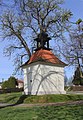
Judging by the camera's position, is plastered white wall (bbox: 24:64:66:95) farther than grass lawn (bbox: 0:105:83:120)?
Yes

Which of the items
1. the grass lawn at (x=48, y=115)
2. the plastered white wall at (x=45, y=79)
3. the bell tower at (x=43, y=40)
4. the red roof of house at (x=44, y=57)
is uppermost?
the bell tower at (x=43, y=40)

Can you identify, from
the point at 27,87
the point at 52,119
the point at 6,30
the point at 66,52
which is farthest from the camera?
the point at 66,52

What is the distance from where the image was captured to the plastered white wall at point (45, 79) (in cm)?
2961

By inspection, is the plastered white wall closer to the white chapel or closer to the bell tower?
the white chapel

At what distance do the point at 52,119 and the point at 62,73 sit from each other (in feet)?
69.3

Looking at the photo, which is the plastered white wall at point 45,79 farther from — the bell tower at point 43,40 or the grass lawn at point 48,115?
the grass lawn at point 48,115

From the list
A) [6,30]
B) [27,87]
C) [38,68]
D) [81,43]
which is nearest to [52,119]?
[38,68]

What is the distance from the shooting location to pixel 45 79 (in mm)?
29766

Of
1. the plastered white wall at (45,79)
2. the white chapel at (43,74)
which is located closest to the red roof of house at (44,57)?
the white chapel at (43,74)

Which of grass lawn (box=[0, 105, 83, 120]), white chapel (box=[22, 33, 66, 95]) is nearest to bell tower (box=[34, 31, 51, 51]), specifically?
white chapel (box=[22, 33, 66, 95])

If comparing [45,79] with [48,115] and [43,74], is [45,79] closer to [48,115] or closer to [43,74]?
[43,74]

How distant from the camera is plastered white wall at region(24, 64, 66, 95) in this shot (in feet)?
97.1

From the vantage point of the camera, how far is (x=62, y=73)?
104 feet

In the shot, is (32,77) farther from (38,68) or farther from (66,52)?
(66,52)
